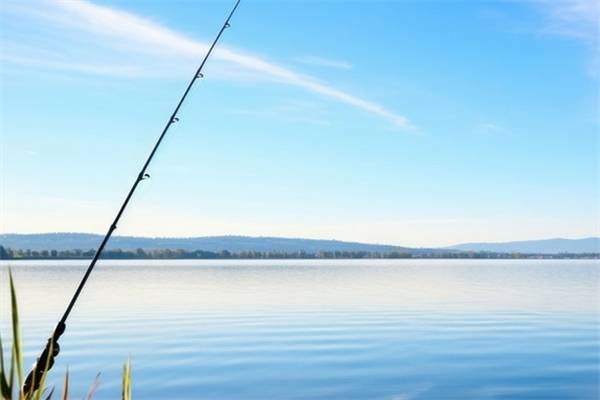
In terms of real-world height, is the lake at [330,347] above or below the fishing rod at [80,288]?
below

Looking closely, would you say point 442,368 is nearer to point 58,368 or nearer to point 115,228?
point 58,368

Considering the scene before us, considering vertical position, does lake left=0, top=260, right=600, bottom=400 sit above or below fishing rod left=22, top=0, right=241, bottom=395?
below

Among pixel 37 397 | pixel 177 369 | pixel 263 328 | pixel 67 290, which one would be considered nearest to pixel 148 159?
pixel 37 397

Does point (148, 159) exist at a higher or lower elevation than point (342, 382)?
higher

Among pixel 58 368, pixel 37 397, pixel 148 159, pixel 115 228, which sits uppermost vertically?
pixel 148 159

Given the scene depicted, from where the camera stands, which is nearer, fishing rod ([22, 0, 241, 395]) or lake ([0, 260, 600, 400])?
fishing rod ([22, 0, 241, 395])

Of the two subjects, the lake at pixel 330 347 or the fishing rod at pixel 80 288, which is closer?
the fishing rod at pixel 80 288

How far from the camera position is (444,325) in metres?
21.8

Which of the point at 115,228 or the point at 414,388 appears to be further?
the point at 414,388

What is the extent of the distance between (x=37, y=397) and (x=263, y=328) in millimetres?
19917

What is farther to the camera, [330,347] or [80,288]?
[330,347]

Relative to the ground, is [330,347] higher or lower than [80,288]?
lower

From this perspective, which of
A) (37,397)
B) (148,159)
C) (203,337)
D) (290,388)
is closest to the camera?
(37,397)

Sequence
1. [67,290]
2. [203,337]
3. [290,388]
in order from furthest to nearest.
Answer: [67,290]
[203,337]
[290,388]
